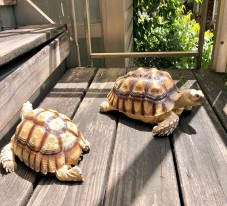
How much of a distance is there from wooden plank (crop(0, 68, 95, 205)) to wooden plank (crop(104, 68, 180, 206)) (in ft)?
1.39

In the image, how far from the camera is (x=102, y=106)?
211 cm

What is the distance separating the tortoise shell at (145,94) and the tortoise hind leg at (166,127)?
0.08m

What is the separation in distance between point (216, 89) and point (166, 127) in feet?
3.27

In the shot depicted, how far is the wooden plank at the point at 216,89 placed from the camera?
206 centimetres

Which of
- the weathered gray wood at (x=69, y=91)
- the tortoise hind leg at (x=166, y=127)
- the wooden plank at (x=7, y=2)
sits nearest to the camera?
the tortoise hind leg at (x=166, y=127)

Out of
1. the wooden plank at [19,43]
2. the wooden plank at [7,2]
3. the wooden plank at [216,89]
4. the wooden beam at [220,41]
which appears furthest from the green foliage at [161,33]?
the wooden plank at [19,43]

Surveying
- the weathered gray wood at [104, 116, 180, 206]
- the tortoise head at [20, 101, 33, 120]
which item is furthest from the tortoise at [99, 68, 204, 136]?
the tortoise head at [20, 101, 33, 120]

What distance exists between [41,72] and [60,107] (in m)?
0.34

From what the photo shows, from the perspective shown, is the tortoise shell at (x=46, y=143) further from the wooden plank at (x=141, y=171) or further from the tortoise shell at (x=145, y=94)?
the tortoise shell at (x=145, y=94)

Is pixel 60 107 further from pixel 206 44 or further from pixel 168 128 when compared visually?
pixel 206 44

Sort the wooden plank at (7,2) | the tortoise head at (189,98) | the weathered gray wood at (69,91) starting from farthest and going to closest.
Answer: the wooden plank at (7,2) < the weathered gray wood at (69,91) < the tortoise head at (189,98)

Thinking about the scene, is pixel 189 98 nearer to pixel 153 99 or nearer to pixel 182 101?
pixel 182 101

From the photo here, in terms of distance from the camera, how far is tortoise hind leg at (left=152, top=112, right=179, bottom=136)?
175cm

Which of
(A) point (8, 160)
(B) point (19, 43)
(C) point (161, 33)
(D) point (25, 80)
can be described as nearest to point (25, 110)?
(D) point (25, 80)
